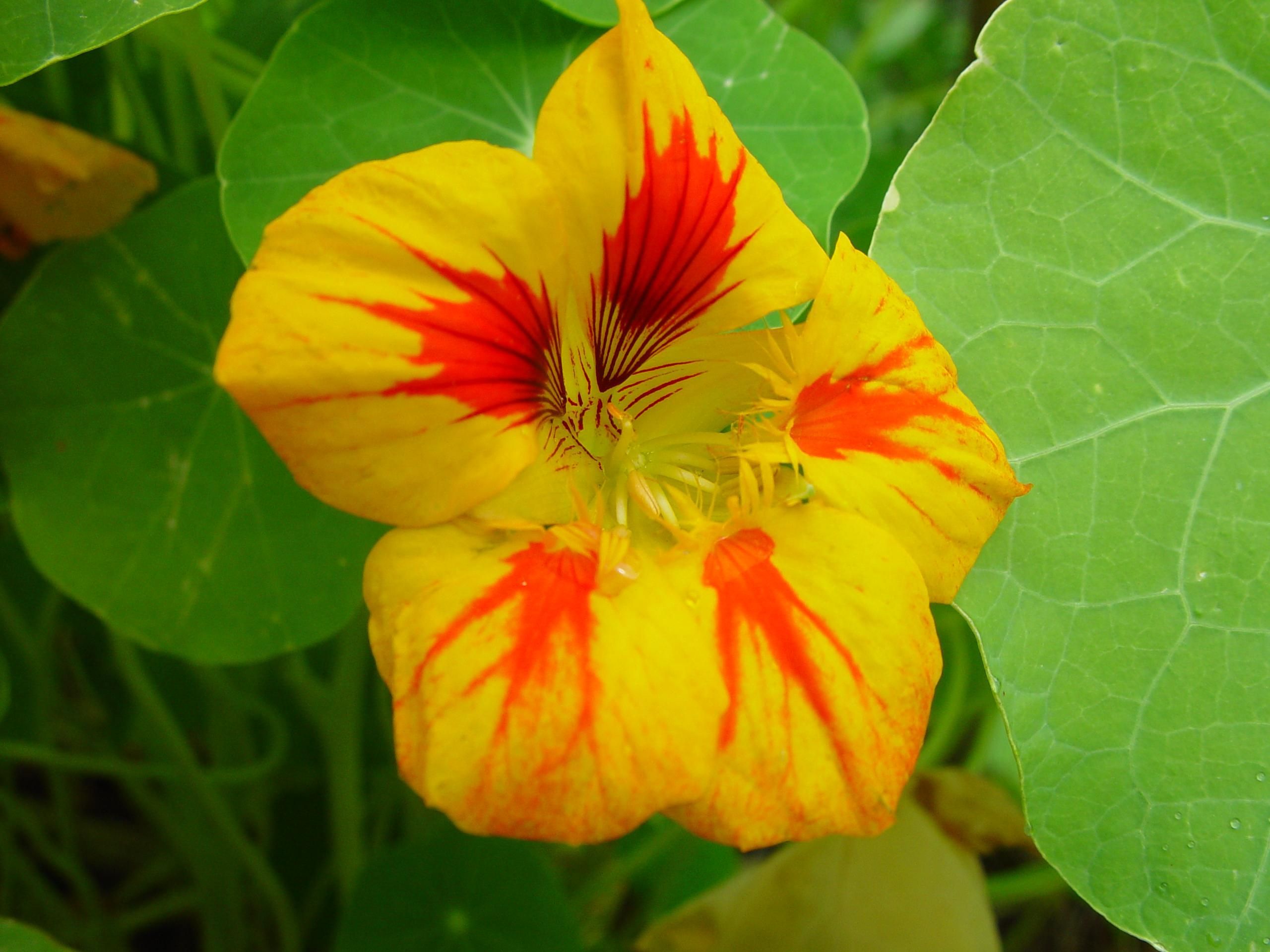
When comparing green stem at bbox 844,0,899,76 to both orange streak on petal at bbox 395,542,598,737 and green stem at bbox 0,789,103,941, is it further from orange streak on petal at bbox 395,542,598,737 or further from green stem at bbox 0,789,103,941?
green stem at bbox 0,789,103,941

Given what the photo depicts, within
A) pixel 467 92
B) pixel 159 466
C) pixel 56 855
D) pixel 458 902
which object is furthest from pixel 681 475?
pixel 56 855

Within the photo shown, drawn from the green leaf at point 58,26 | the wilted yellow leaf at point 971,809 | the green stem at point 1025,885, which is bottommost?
the green stem at point 1025,885

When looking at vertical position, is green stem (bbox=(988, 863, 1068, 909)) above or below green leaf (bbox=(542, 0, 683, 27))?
below

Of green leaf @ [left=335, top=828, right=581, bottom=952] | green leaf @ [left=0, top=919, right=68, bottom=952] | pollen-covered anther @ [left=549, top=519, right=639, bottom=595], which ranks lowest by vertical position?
green leaf @ [left=335, top=828, right=581, bottom=952]

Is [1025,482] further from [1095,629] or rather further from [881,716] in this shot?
[881,716]

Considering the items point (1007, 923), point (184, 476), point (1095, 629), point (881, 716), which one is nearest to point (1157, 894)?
point (1095, 629)

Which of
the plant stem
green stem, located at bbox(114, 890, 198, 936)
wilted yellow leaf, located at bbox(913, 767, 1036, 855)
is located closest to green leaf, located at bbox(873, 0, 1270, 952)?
wilted yellow leaf, located at bbox(913, 767, 1036, 855)

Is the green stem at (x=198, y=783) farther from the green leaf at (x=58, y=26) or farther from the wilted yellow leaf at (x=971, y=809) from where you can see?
the wilted yellow leaf at (x=971, y=809)

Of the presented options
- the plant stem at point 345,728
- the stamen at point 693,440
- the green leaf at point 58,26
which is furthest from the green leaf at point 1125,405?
the plant stem at point 345,728
